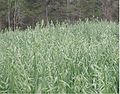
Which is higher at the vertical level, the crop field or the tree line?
the tree line

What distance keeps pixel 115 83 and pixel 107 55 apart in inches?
21.5

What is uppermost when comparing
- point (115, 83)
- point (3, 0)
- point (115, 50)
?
point (3, 0)

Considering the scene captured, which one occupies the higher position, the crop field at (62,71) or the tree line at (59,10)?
the tree line at (59,10)

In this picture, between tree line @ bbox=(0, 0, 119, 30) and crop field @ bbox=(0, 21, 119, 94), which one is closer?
crop field @ bbox=(0, 21, 119, 94)

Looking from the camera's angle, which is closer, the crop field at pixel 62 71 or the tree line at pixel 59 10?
the crop field at pixel 62 71

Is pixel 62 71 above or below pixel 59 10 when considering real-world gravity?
below

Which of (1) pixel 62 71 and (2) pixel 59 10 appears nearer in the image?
(1) pixel 62 71

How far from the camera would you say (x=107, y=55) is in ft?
11.2

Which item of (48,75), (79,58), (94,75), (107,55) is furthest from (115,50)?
(48,75)

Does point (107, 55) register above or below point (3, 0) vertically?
below

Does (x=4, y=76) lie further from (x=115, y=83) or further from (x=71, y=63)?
(x=115, y=83)

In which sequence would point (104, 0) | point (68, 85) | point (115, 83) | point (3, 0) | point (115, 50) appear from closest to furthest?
point (68, 85)
point (115, 83)
point (115, 50)
point (3, 0)
point (104, 0)

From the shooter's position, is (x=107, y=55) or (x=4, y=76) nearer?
(x=4, y=76)

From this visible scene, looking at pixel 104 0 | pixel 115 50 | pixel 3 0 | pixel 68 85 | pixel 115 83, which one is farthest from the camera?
pixel 104 0
